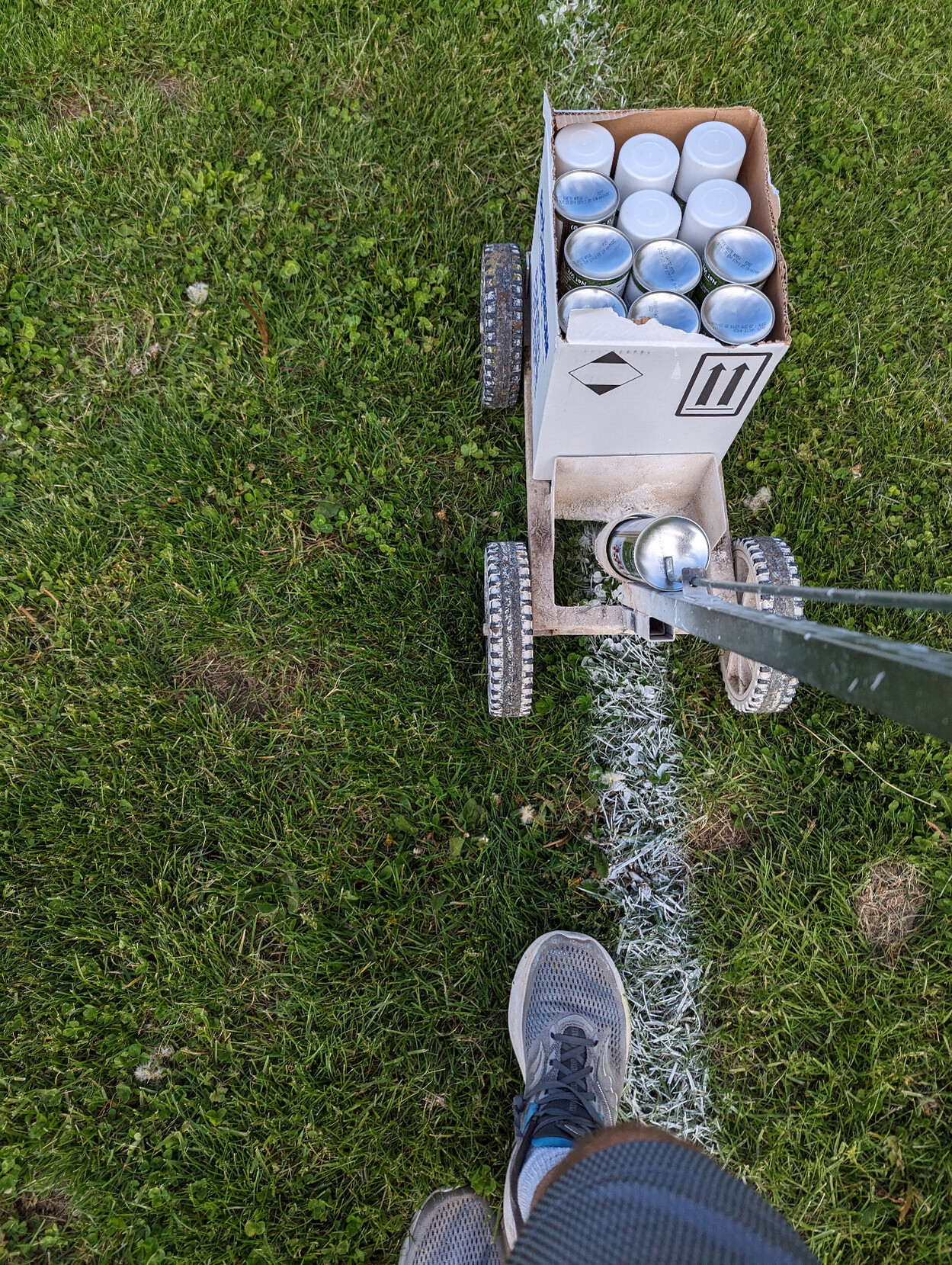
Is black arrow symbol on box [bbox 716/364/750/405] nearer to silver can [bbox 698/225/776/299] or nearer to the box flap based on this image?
silver can [bbox 698/225/776/299]

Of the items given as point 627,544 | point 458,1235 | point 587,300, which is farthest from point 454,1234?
point 587,300

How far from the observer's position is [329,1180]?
241cm

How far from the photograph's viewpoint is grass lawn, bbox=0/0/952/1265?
8.14ft

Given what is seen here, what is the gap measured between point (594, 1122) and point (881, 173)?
13.8 ft

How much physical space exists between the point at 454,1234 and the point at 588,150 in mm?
3438

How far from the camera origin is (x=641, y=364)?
2.11 m

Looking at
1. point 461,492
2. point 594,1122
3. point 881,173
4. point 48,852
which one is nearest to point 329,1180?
point 594,1122

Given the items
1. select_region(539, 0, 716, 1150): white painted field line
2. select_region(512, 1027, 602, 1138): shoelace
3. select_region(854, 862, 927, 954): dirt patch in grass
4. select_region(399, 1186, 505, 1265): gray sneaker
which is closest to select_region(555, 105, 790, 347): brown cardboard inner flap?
select_region(539, 0, 716, 1150): white painted field line

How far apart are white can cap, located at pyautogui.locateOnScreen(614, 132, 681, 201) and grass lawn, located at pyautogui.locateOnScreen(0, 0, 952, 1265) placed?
1044 mm

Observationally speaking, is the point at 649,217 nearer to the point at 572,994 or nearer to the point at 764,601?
the point at 764,601

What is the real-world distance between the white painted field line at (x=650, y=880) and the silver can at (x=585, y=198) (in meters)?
1.20

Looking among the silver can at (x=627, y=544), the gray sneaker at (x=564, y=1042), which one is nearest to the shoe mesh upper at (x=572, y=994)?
the gray sneaker at (x=564, y=1042)

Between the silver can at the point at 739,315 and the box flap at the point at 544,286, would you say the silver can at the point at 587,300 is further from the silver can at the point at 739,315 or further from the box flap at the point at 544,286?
the silver can at the point at 739,315

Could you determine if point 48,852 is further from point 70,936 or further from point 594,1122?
point 594,1122
